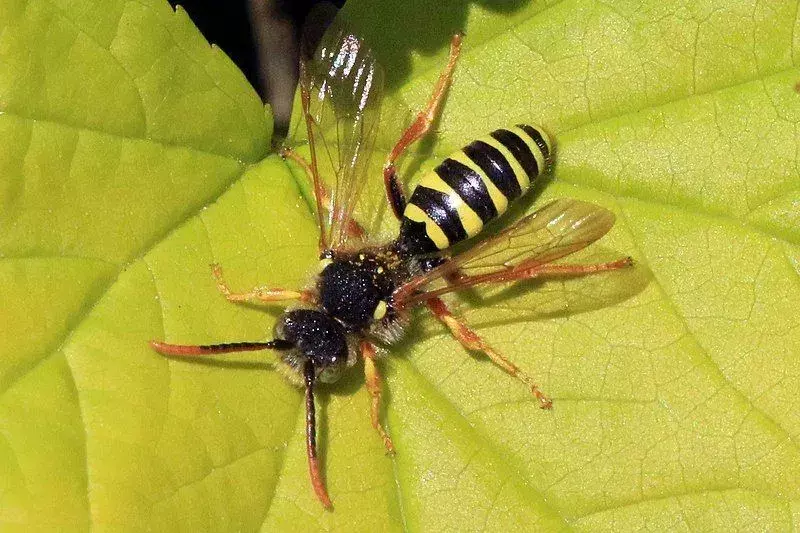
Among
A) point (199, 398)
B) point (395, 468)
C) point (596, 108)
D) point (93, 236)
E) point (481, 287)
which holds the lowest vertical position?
point (395, 468)

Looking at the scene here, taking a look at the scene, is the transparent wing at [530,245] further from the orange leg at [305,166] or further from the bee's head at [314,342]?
the orange leg at [305,166]

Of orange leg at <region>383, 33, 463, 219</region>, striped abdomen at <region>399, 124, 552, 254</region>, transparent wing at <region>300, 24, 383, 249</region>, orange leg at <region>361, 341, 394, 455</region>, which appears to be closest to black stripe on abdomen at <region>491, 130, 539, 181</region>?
striped abdomen at <region>399, 124, 552, 254</region>

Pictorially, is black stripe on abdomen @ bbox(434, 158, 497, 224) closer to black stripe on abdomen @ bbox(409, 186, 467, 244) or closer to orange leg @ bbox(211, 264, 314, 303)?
black stripe on abdomen @ bbox(409, 186, 467, 244)

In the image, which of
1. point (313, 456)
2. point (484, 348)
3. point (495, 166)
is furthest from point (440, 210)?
point (313, 456)

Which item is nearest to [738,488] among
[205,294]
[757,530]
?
[757,530]

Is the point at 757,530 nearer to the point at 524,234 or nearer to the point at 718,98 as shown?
the point at 524,234

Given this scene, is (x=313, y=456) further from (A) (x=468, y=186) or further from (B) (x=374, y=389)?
(A) (x=468, y=186)

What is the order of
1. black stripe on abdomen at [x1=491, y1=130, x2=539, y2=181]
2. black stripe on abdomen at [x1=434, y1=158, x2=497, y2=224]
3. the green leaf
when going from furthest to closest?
black stripe on abdomen at [x1=434, y1=158, x2=497, y2=224], black stripe on abdomen at [x1=491, y1=130, x2=539, y2=181], the green leaf

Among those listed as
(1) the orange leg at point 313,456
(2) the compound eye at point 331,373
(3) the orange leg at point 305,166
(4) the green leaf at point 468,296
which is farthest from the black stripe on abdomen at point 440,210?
(1) the orange leg at point 313,456
